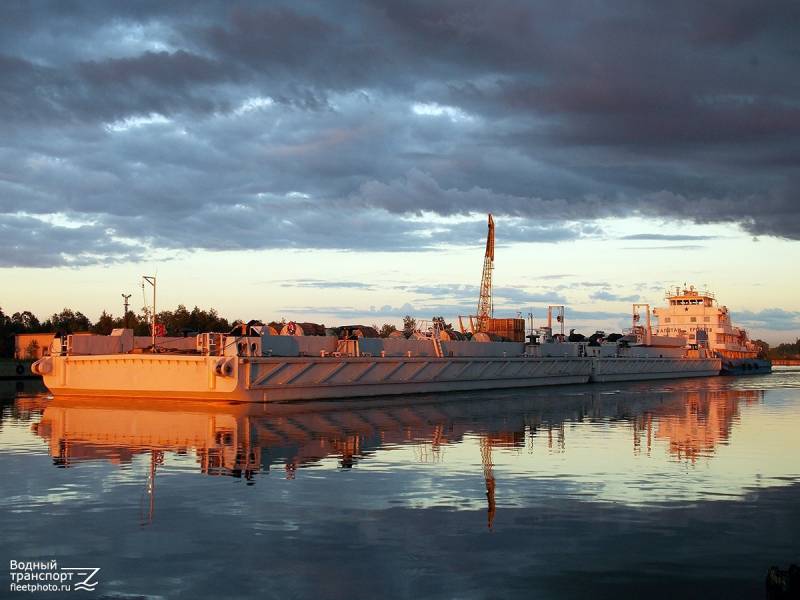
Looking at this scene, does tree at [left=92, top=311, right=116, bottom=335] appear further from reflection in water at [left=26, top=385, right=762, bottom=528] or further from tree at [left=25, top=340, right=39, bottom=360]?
reflection in water at [left=26, top=385, right=762, bottom=528]

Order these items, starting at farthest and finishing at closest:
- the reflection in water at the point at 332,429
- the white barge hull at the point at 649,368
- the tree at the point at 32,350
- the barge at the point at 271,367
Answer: the tree at the point at 32,350, the white barge hull at the point at 649,368, the barge at the point at 271,367, the reflection in water at the point at 332,429

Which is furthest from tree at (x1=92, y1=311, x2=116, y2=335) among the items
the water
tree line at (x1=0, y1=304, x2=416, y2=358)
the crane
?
the water

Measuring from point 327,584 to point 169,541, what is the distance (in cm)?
342

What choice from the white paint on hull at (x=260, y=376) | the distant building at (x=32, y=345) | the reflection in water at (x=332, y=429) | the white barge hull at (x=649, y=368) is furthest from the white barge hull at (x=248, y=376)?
the distant building at (x=32, y=345)

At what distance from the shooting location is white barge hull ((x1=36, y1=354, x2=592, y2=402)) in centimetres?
4388

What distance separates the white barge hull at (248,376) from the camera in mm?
43875

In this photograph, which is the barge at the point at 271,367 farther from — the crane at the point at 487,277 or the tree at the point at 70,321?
the tree at the point at 70,321

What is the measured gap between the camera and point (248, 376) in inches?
1718

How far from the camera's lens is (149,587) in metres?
11.0

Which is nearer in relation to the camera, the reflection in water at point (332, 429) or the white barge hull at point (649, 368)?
the reflection in water at point (332, 429)

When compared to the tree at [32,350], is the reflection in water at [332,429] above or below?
below

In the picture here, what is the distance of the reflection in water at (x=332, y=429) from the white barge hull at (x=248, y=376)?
103 centimetres

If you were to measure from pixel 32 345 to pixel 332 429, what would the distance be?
75.9 meters

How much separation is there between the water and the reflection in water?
0.18m
